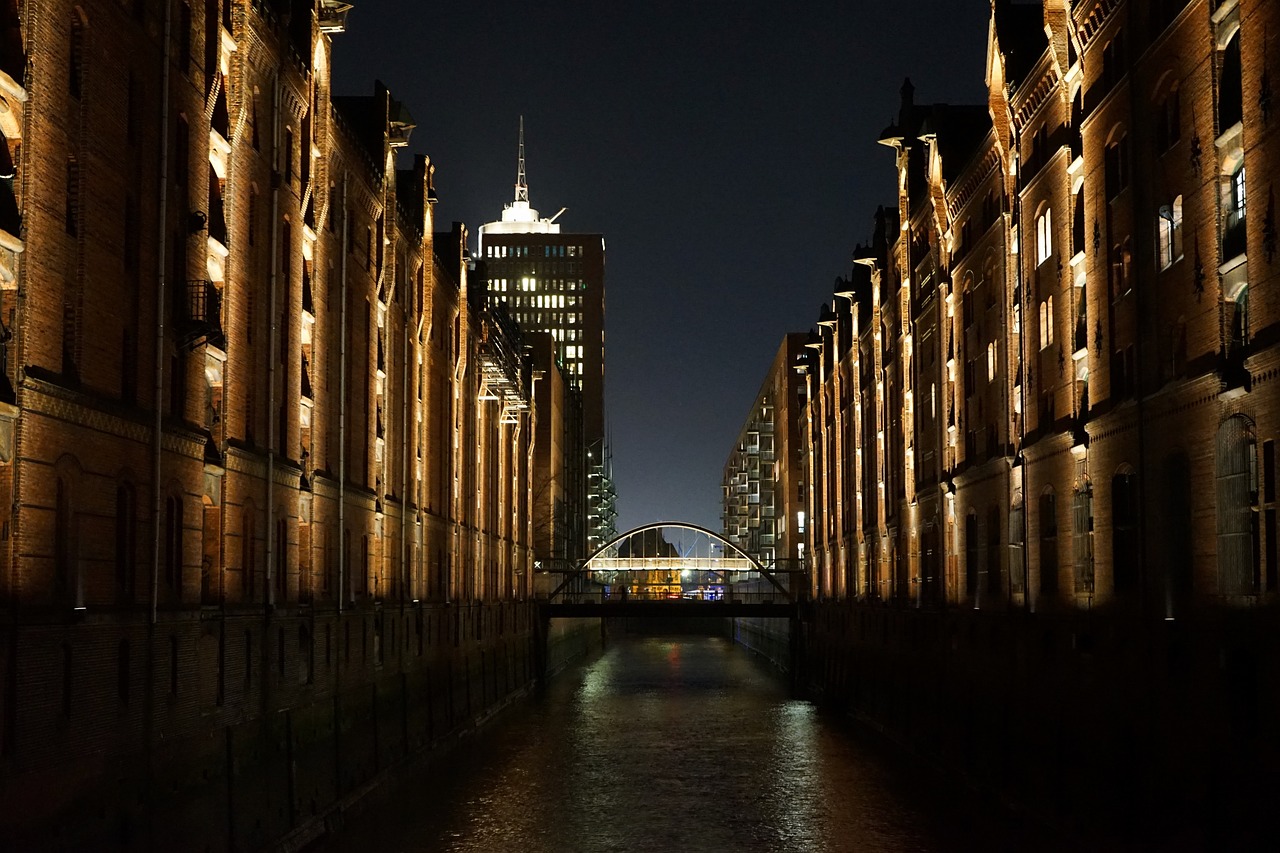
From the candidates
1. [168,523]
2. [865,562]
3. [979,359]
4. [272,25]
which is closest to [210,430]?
[168,523]

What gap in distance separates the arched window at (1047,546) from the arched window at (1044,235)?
538cm

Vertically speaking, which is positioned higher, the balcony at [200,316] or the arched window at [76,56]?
the arched window at [76,56]

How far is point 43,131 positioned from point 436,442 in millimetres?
35815

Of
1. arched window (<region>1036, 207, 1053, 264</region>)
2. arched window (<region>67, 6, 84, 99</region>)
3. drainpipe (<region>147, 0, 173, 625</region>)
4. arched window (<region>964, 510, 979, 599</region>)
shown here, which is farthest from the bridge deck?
arched window (<region>67, 6, 84, 99</region>)

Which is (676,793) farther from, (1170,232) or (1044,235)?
(1170,232)

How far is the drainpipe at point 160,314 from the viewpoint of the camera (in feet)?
74.5

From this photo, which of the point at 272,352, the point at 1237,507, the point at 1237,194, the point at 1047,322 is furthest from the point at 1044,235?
the point at 272,352

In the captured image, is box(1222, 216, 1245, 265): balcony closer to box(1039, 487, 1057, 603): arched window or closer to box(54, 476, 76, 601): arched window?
box(1039, 487, 1057, 603): arched window

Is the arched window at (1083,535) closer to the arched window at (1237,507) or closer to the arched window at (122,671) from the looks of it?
the arched window at (1237,507)

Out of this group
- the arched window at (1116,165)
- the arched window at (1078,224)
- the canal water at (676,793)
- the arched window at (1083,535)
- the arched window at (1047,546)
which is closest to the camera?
the arched window at (1116,165)

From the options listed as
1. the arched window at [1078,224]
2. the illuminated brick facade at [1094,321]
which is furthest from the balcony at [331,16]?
Answer: the arched window at [1078,224]

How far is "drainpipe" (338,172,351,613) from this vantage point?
122 ft

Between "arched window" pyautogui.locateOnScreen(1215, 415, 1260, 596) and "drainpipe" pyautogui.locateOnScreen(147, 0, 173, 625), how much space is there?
16.0 metres

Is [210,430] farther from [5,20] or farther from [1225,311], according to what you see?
[1225,311]
